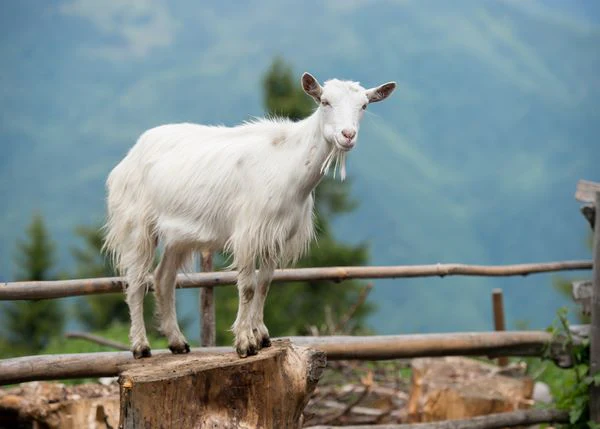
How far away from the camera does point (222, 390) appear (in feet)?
11.4

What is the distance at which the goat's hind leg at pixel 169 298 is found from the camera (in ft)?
14.0

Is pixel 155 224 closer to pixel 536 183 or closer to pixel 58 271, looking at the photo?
pixel 58 271

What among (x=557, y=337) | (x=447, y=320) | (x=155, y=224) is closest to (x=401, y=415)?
(x=557, y=337)

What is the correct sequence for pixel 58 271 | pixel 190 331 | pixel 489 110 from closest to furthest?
pixel 58 271
pixel 190 331
pixel 489 110

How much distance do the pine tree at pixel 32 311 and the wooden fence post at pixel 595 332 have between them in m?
8.43

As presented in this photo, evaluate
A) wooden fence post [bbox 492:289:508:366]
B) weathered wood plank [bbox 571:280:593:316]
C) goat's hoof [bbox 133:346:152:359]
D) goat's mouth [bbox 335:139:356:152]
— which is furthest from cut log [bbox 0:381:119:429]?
wooden fence post [bbox 492:289:508:366]

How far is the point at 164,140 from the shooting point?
4.31 m

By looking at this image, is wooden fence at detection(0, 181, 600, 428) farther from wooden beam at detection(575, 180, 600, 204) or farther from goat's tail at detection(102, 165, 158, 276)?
goat's tail at detection(102, 165, 158, 276)

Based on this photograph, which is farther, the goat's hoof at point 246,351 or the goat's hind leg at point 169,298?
the goat's hind leg at point 169,298

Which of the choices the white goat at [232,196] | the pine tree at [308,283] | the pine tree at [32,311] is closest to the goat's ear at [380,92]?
the white goat at [232,196]

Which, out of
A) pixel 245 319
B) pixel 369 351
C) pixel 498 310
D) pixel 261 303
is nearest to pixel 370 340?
pixel 369 351

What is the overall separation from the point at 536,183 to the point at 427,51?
Result: 3.76 metres

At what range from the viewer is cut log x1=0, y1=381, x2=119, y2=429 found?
4.90m

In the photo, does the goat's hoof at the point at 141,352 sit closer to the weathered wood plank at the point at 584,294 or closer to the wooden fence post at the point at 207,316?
the wooden fence post at the point at 207,316
